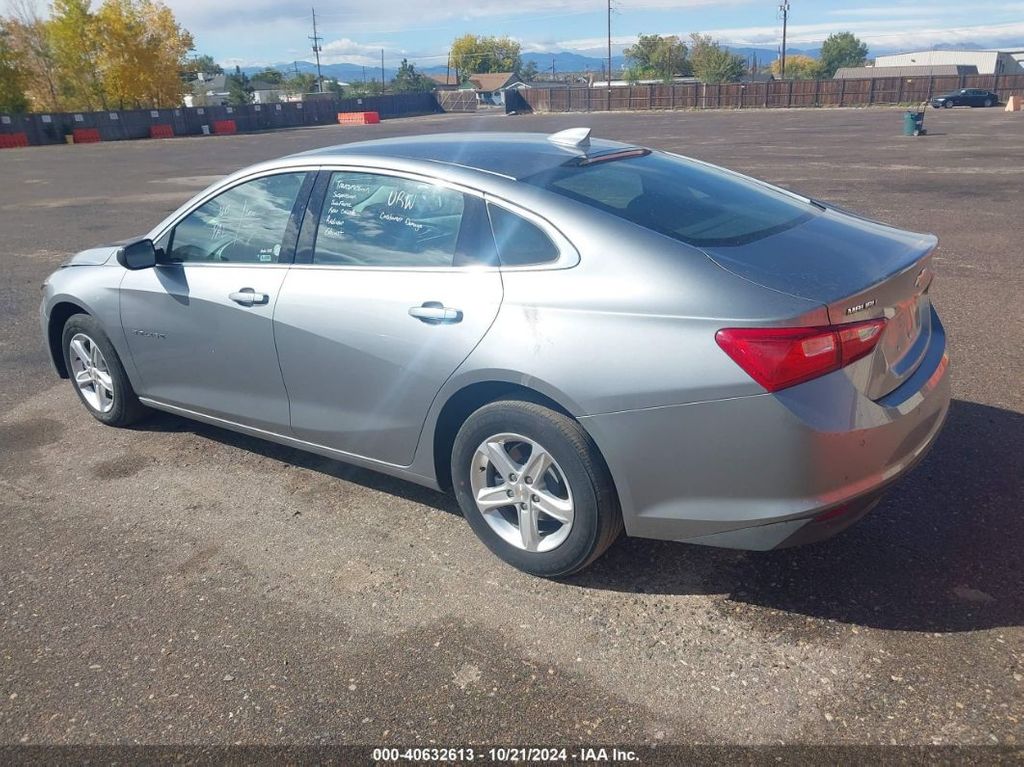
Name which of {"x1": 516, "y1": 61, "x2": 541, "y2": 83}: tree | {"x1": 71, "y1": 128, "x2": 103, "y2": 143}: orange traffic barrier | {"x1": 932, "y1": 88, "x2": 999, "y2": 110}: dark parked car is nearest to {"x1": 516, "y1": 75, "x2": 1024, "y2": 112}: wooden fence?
{"x1": 932, "y1": 88, "x2": 999, "y2": 110}: dark parked car

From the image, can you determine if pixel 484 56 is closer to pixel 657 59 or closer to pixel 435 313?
pixel 657 59

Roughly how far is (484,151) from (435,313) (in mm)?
946

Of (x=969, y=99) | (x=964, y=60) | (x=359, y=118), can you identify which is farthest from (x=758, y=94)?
(x=964, y=60)

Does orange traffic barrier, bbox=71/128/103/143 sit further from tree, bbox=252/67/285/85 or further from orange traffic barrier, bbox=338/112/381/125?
tree, bbox=252/67/285/85

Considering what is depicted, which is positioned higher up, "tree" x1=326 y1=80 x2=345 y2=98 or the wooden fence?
"tree" x1=326 y1=80 x2=345 y2=98

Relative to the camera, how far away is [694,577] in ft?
11.4

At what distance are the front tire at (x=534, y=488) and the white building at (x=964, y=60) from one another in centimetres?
10933

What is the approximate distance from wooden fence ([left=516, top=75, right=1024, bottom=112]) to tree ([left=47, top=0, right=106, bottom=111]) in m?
31.3

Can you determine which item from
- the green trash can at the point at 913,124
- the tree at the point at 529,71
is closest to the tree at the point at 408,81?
the tree at the point at 529,71

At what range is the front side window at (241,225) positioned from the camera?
4.16m

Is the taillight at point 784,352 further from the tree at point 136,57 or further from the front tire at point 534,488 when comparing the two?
the tree at point 136,57

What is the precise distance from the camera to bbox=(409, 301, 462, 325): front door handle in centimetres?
339

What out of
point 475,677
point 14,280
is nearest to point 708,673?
point 475,677

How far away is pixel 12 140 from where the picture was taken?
4406 centimetres
